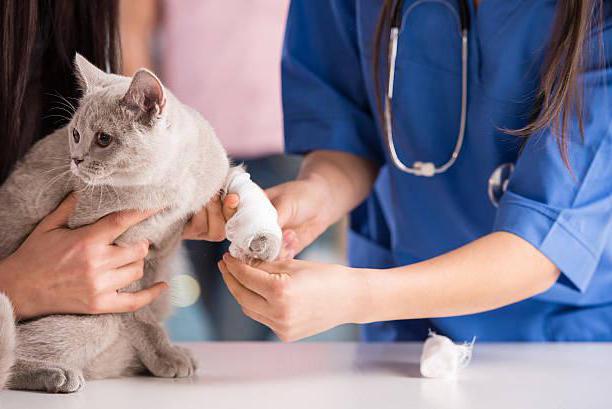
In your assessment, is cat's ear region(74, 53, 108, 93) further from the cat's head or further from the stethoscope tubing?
the stethoscope tubing

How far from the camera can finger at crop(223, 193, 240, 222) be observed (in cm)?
109

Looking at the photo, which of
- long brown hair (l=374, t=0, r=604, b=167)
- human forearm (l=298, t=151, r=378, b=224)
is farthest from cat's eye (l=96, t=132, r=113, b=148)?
long brown hair (l=374, t=0, r=604, b=167)

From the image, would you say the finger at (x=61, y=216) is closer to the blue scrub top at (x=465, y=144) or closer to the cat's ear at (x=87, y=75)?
the cat's ear at (x=87, y=75)

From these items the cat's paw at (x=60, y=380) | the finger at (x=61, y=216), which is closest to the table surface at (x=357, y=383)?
the cat's paw at (x=60, y=380)

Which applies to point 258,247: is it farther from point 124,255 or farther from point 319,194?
point 319,194

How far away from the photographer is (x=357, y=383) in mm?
1041

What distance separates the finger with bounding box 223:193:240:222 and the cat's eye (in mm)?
186

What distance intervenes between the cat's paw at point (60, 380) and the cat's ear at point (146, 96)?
355 millimetres

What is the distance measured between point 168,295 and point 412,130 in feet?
1.70

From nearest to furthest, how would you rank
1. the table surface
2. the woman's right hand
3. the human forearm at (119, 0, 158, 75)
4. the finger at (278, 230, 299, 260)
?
1. the table surface
2. the woman's right hand
3. the finger at (278, 230, 299, 260)
4. the human forearm at (119, 0, 158, 75)

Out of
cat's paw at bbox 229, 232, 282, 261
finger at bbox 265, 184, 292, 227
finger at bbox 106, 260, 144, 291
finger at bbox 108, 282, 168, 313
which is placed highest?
cat's paw at bbox 229, 232, 282, 261

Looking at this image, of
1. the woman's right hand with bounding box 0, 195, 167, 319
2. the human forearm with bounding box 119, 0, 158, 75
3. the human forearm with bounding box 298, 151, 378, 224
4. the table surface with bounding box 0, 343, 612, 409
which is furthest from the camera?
the human forearm with bounding box 119, 0, 158, 75

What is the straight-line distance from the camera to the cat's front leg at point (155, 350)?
3.56ft

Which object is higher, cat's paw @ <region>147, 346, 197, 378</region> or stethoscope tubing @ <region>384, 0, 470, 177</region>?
stethoscope tubing @ <region>384, 0, 470, 177</region>
